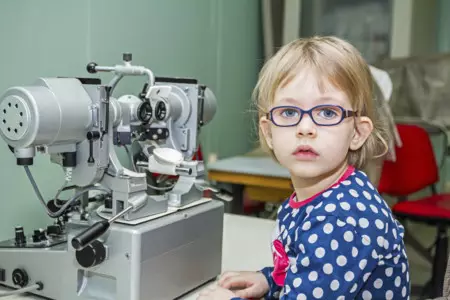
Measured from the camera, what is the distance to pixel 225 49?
280 cm

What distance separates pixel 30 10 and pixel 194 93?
0.52 metres

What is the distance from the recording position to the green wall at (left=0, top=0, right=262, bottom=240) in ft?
4.63

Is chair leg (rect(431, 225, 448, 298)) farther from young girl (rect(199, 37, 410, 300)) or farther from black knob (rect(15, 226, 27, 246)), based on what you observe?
black knob (rect(15, 226, 27, 246))

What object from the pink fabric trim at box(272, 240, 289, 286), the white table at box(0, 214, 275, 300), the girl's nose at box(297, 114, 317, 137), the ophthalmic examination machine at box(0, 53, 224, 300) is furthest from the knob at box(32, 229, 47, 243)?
the girl's nose at box(297, 114, 317, 137)

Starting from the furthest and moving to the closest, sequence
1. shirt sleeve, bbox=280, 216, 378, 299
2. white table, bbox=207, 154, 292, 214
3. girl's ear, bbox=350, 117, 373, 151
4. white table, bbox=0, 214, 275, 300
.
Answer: white table, bbox=207, 154, 292, 214
white table, bbox=0, 214, 275, 300
girl's ear, bbox=350, 117, 373, 151
shirt sleeve, bbox=280, 216, 378, 299

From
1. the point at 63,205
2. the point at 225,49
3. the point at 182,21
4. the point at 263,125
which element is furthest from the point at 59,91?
the point at 225,49

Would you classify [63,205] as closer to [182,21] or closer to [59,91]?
[59,91]

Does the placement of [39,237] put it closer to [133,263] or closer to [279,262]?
[133,263]

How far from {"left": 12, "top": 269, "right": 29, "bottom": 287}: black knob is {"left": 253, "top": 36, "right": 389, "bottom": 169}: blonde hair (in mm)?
580

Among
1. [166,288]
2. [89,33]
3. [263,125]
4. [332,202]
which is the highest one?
[89,33]

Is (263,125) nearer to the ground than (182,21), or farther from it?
nearer to the ground

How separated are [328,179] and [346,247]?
16 centimetres

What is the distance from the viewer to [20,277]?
3.65 ft

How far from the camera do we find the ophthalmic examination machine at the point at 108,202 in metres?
0.96
